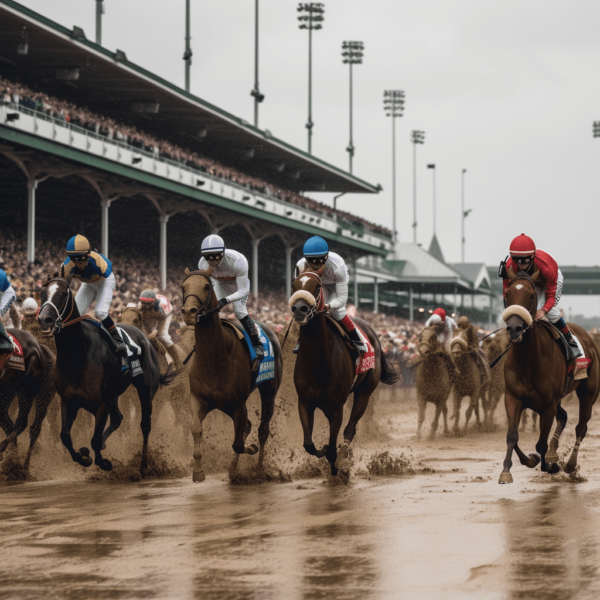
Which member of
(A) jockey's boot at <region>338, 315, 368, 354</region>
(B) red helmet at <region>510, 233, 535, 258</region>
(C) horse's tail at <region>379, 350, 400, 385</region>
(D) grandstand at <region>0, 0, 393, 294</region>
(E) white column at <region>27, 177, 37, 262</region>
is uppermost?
(D) grandstand at <region>0, 0, 393, 294</region>

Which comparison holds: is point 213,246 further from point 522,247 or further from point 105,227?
point 105,227

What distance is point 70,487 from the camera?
8227mm

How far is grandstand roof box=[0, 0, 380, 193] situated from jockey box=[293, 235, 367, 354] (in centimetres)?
1674

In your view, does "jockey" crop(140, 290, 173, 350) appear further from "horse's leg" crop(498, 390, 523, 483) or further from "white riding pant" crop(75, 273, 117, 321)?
"horse's leg" crop(498, 390, 523, 483)

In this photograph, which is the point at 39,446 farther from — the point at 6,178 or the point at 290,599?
the point at 6,178

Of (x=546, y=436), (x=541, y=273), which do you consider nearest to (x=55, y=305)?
(x=541, y=273)

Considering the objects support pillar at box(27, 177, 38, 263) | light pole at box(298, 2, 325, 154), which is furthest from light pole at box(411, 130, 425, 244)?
support pillar at box(27, 177, 38, 263)

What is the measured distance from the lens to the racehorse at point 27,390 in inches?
362

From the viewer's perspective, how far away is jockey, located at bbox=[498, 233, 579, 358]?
7.77 m

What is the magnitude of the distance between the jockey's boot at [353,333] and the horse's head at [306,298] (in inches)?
23.4

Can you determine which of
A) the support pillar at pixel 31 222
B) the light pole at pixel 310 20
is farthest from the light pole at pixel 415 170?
the support pillar at pixel 31 222

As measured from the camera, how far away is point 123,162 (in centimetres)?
2442

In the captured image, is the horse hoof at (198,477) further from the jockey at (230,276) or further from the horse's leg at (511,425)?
the horse's leg at (511,425)

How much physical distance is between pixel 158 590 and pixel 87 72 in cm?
2569
